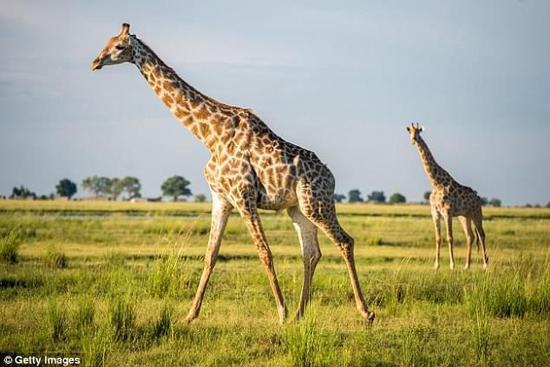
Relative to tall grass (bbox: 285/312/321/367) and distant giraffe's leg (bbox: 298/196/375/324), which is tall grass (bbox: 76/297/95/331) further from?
distant giraffe's leg (bbox: 298/196/375/324)

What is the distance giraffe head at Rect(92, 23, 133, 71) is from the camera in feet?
33.3

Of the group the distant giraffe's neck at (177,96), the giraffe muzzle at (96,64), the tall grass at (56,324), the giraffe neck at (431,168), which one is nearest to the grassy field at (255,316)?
the tall grass at (56,324)

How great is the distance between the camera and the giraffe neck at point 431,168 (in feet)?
65.7

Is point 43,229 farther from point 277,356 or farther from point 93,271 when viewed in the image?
point 277,356

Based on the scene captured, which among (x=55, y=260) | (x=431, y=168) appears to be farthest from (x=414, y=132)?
(x=55, y=260)

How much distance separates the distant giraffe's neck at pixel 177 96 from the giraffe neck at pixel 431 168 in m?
10.5

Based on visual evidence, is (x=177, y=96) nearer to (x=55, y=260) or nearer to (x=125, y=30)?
(x=125, y=30)

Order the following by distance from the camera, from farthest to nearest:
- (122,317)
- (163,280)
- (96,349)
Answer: (163,280)
(122,317)
(96,349)

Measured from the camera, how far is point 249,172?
1000 centimetres

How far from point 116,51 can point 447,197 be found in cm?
1168

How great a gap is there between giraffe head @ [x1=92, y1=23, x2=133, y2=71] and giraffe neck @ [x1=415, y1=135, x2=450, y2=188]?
37.5ft

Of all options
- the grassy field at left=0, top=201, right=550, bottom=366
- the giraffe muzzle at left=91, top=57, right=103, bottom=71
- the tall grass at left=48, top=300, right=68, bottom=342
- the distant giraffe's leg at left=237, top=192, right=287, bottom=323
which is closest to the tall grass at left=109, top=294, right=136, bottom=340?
the grassy field at left=0, top=201, right=550, bottom=366

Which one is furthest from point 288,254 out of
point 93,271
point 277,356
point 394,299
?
point 277,356

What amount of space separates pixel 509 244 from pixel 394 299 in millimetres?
14662
